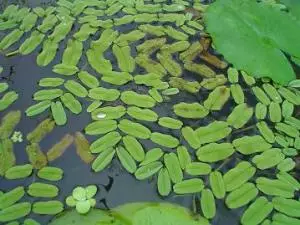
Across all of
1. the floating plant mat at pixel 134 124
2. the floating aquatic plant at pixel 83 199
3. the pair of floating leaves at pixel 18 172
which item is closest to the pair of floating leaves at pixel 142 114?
the floating plant mat at pixel 134 124

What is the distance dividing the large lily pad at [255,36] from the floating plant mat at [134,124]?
2.0 inches

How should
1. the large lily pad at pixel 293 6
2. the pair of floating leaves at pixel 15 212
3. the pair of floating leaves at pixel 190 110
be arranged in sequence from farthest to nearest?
the large lily pad at pixel 293 6, the pair of floating leaves at pixel 190 110, the pair of floating leaves at pixel 15 212

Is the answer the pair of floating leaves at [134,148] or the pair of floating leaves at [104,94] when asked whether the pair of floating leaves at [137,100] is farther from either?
the pair of floating leaves at [134,148]

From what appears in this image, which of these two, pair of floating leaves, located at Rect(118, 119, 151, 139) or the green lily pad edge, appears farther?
pair of floating leaves, located at Rect(118, 119, 151, 139)

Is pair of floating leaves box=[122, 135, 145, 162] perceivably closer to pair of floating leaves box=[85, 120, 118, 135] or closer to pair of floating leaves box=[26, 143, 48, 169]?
pair of floating leaves box=[85, 120, 118, 135]

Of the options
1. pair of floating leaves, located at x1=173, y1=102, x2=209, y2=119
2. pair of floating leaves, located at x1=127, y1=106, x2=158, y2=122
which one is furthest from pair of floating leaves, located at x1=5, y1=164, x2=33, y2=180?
pair of floating leaves, located at x1=173, y1=102, x2=209, y2=119

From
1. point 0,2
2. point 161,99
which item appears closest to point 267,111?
point 161,99

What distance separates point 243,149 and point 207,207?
310mm

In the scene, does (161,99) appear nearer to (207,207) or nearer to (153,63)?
(153,63)

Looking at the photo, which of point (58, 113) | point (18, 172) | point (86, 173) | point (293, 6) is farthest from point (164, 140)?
point (293, 6)

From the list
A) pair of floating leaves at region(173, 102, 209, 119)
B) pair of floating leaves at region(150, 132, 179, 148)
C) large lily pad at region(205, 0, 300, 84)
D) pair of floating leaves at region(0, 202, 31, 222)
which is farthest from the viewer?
large lily pad at region(205, 0, 300, 84)

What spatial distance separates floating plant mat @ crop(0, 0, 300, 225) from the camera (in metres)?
1.62

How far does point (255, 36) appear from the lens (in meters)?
2.12

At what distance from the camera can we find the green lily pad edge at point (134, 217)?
1.56 meters
